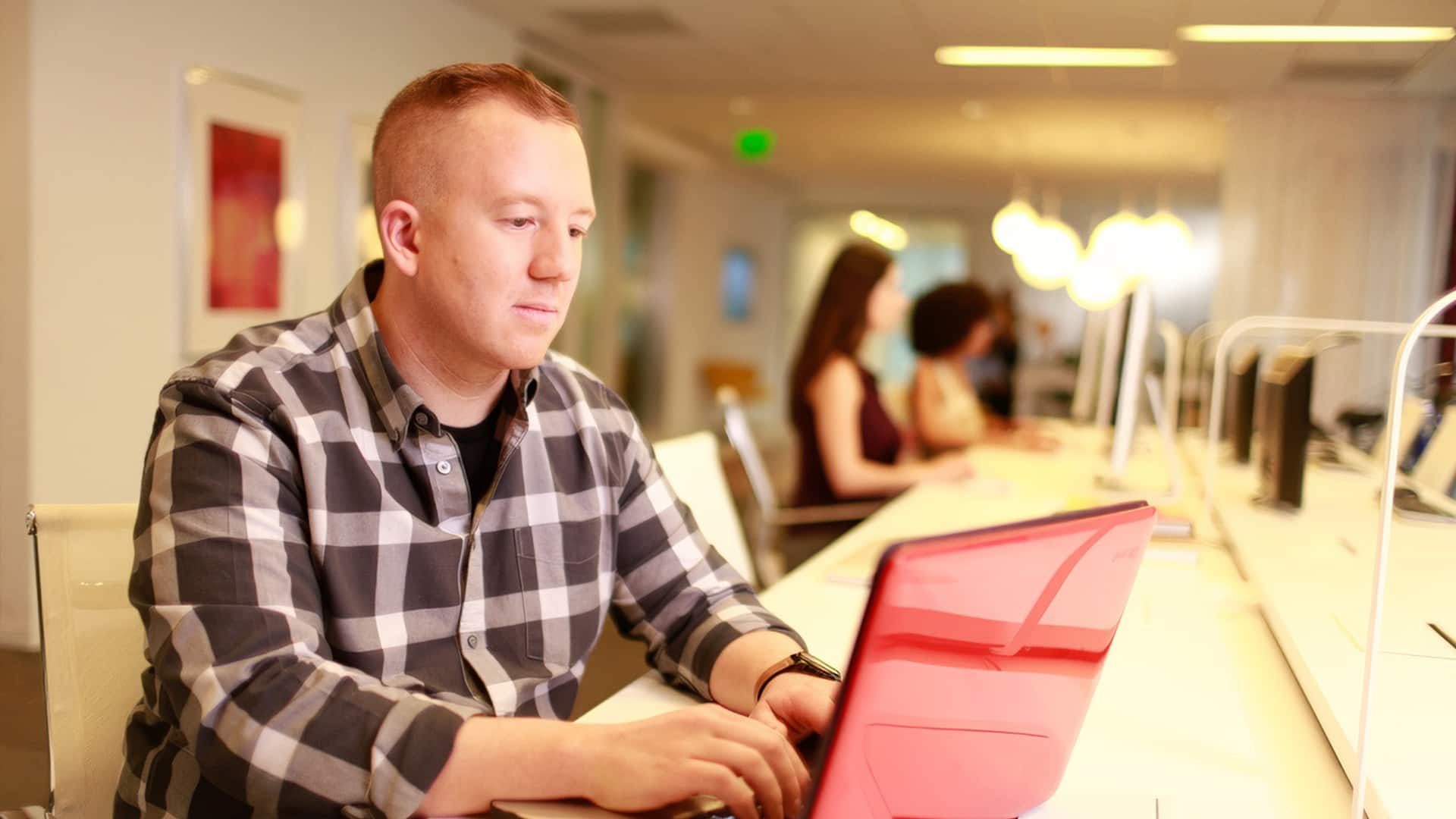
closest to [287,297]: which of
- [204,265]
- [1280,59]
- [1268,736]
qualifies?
[204,265]

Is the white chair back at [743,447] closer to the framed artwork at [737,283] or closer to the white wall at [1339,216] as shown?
the white wall at [1339,216]

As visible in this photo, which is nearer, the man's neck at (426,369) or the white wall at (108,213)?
the man's neck at (426,369)

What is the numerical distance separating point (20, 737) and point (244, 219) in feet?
7.38

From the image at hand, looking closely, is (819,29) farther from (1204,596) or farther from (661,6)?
(1204,596)

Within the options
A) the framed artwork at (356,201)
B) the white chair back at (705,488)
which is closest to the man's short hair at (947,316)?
the framed artwork at (356,201)

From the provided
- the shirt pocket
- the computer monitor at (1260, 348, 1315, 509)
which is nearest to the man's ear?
the shirt pocket

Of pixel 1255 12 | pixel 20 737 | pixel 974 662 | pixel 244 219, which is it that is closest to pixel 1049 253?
pixel 1255 12

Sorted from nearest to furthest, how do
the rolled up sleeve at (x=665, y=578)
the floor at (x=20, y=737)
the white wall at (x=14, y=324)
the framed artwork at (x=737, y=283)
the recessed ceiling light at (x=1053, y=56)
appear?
the rolled up sleeve at (x=665, y=578), the floor at (x=20, y=737), the white wall at (x=14, y=324), the recessed ceiling light at (x=1053, y=56), the framed artwork at (x=737, y=283)

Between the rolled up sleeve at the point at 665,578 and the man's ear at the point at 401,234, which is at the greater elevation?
the man's ear at the point at 401,234

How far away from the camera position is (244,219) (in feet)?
14.9

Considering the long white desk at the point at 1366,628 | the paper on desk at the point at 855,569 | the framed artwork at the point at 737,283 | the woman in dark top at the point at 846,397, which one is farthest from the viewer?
the framed artwork at the point at 737,283

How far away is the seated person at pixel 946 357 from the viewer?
15.6ft

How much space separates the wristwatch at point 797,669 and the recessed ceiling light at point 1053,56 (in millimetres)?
5678

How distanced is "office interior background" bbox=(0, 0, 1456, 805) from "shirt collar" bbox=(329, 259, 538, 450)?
2.04m
